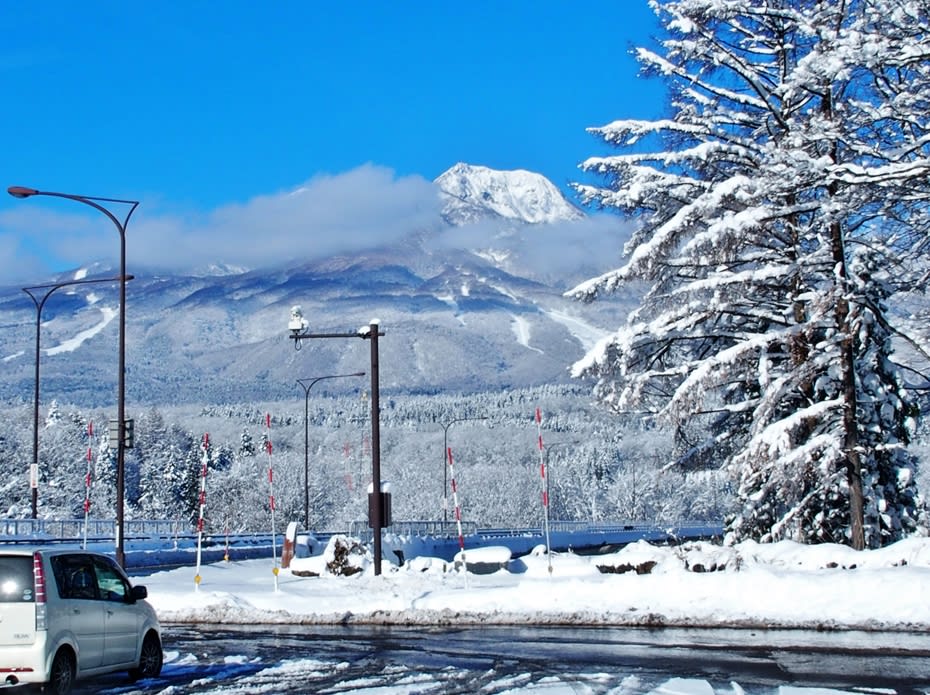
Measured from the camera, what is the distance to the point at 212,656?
15789 millimetres

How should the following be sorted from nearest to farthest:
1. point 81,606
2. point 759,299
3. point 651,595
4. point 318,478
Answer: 1. point 81,606
2. point 651,595
3. point 759,299
4. point 318,478

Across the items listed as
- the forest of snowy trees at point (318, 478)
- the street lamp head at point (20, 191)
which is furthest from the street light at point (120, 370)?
the forest of snowy trees at point (318, 478)

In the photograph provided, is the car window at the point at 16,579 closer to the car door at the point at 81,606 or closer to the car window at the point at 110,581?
the car door at the point at 81,606

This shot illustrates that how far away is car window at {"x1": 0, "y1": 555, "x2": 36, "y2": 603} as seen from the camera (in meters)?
11.4

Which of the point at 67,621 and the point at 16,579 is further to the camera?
the point at 67,621

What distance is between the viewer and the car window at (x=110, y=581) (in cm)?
1310

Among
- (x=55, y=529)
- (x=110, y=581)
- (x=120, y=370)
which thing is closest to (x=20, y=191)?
(x=120, y=370)

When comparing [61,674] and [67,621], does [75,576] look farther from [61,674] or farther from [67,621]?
[61,674]

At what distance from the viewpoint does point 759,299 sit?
2444 cm

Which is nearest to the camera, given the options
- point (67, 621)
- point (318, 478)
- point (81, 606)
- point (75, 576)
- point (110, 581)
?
point (67, 621)

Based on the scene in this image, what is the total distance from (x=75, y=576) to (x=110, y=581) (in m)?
0.99

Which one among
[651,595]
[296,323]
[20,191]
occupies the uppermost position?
[20,191]

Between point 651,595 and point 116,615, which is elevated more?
point 116,615

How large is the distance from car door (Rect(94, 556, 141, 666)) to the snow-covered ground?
7.96 meters
